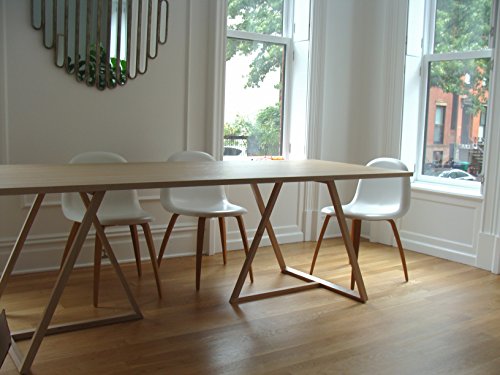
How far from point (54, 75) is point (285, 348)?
228 centimetres

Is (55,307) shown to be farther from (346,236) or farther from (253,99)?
(253,99)

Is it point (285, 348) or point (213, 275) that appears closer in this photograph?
point (285, 348)

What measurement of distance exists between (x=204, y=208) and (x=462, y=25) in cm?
244

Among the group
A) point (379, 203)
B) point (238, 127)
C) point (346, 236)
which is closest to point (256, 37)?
point (238, 127)

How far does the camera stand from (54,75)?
3750mm

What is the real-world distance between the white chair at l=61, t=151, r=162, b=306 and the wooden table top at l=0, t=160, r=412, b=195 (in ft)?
0.97

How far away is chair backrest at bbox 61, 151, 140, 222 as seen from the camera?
134 inches

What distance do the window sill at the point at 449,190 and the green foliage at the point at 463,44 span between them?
0.60 metres

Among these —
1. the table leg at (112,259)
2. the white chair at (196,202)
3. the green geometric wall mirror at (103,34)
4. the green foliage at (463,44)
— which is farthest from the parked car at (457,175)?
the table leg at (112,259)

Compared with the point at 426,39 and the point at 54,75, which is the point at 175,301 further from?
the point at 426,39

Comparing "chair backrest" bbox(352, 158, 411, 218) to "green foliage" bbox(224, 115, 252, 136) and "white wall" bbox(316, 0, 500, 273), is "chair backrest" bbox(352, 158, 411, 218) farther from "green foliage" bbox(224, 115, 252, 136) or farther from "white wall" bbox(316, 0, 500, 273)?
"green foliage" bbox(224, 115, 252, 136)

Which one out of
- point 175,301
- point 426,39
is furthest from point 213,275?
point 426,39

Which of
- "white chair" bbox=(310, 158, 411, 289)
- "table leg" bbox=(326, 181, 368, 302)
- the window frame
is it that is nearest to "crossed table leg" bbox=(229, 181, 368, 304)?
"table leg" bbox=(326, 181, 368, 302)

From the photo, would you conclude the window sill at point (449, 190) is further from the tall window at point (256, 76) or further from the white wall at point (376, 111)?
the tall window at point (256, 76)
